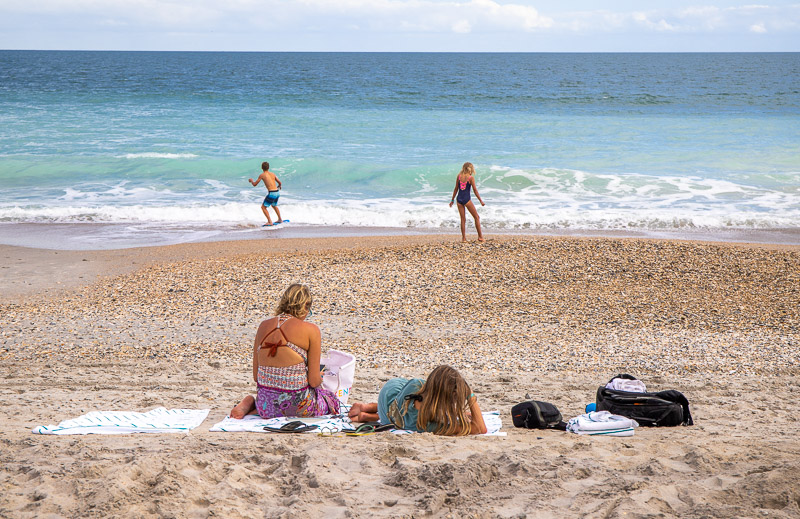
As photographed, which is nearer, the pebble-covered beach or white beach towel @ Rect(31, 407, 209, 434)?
white beach towel @ Rect(31, 407, 209, 434)

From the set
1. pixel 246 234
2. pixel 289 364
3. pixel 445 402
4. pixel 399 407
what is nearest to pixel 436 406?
pixel 445 402

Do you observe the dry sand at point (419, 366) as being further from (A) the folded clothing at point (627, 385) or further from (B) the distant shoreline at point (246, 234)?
(B) the distant shoreline at point (246, 234)

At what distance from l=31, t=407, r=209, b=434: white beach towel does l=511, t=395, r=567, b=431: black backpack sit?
91.4 inches

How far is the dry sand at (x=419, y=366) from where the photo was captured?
3.38 metres

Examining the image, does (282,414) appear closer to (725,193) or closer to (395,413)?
(395,413)

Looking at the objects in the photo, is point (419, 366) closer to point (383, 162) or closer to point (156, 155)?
point (383, 162)

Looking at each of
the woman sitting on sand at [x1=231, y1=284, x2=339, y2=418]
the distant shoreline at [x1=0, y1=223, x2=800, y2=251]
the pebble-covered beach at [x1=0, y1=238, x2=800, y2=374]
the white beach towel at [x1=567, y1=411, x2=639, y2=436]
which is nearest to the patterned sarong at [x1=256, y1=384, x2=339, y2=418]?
the woman sitting on sand at [x1=231, y1=284, x2=339, y2=418]

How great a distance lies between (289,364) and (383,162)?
691 inches

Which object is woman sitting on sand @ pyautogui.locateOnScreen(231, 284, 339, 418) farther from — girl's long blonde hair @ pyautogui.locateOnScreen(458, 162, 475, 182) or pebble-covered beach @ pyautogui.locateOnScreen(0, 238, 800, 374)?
girl's long blonde hair @ pyautogui.locateOnScreen(458, 162, 475, 182)

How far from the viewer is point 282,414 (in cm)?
490

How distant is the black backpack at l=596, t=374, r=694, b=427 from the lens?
4.82 metres

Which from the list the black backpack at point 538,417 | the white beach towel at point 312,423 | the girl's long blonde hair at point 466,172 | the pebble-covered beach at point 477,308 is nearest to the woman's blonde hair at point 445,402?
the white beach towel at point 312,423

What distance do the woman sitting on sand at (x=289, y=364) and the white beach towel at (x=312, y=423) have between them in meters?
0.06

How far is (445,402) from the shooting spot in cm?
448
